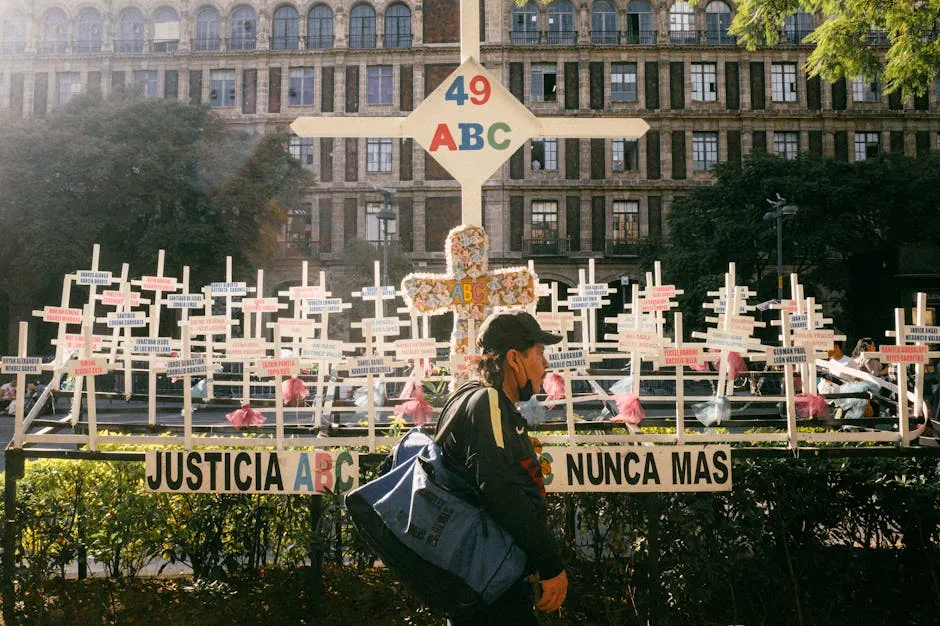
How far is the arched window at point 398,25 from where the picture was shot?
3981 cm

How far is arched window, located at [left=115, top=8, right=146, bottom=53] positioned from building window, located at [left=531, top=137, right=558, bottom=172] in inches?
862

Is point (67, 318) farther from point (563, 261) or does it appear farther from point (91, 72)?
point (91, 72)

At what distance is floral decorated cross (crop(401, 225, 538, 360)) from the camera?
4430 millimetres

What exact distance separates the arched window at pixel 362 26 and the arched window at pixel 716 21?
1771 centimetres

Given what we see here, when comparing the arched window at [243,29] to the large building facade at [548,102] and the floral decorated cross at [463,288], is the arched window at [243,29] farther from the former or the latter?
the floral decorated cross at [463,288]

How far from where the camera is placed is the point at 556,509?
3631 millimetres

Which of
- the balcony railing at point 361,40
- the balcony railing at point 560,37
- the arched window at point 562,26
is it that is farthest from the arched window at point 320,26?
the arched window at point 562,26

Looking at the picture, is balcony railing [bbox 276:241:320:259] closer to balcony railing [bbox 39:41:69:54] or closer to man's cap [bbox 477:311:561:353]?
balcony railing [bbox 39:41:69:54]

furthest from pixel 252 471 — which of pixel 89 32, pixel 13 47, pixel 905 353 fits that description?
pixel 13 47

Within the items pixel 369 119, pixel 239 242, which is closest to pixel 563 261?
pixel 239 242

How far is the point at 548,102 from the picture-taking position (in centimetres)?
3916

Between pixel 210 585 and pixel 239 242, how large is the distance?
27474 mm

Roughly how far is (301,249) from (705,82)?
2308cm

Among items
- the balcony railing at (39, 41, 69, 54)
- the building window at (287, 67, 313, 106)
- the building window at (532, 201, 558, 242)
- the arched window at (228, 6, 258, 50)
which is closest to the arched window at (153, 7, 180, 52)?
the arched window at (228, 6, 258, 50)
